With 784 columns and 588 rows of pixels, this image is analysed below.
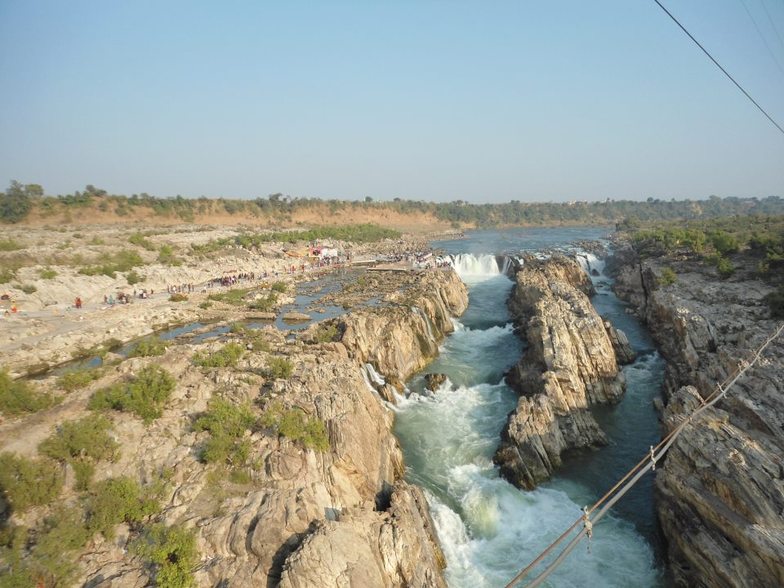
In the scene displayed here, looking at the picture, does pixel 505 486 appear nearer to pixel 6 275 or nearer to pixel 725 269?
pixel 725 269

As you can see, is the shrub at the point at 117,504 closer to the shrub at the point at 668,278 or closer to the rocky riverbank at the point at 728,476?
the rocky riverbank at the point at 728,476

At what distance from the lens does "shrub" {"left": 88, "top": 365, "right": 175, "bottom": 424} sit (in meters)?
14.3

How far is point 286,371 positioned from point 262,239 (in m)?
60.6

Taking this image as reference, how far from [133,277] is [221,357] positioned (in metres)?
34.0

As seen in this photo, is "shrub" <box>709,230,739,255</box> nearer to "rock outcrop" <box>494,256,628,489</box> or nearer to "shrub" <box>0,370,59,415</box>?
"rock outcrop" <box>494,256,628,489</box>

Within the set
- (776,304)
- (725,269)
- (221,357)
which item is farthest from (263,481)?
(725,269)

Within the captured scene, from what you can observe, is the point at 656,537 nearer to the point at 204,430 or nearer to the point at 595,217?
the point at 204,430

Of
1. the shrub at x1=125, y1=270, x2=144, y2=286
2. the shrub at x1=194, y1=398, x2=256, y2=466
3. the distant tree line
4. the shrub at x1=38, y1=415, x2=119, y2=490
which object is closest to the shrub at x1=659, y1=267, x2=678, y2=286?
the shrub at x1=194, y1=398, x2=256, y2=466

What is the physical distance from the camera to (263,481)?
1259 centimetres

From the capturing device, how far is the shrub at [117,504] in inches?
409

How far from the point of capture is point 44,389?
1684 cm

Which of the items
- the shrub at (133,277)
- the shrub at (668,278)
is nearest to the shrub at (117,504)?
the shrub at (133,277)

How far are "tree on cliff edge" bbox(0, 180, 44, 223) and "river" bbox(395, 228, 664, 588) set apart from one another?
94.3 m

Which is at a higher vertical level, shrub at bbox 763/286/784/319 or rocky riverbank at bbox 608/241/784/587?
shrub at bbox 763/286/784/319
